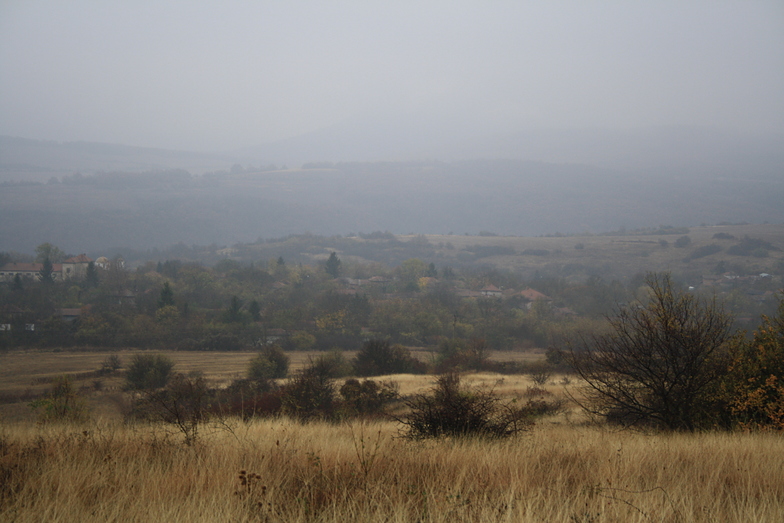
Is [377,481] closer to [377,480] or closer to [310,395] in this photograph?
[377,480]

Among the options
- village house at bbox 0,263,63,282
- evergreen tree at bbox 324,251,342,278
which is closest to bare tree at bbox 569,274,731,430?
evergreen tree at bbox 324,251,342,278

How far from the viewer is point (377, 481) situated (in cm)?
464

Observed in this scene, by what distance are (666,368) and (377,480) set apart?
28.5ft

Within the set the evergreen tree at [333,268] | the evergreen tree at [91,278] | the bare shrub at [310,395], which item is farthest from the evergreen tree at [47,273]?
the bare shrub at [310,395]

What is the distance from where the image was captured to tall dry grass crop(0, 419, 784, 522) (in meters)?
3.96

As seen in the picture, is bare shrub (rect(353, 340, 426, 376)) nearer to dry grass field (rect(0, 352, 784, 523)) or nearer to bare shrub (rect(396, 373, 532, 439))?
bare shrub (rect(396, 373, 532, 439))

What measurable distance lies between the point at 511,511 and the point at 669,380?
8.55m

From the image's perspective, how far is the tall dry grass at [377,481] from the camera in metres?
3.96

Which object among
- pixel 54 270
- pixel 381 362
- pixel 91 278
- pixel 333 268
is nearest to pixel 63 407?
pixel 381 362

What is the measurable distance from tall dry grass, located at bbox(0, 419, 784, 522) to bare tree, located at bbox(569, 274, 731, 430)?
4.34 metres

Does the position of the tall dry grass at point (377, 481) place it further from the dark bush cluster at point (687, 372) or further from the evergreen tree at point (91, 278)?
the evergreen tree at point (91, 278)

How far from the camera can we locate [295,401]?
76.0ft

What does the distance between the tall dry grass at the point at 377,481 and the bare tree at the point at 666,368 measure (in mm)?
4342

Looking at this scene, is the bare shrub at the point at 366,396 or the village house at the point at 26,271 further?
the village house at the point at 26,271
